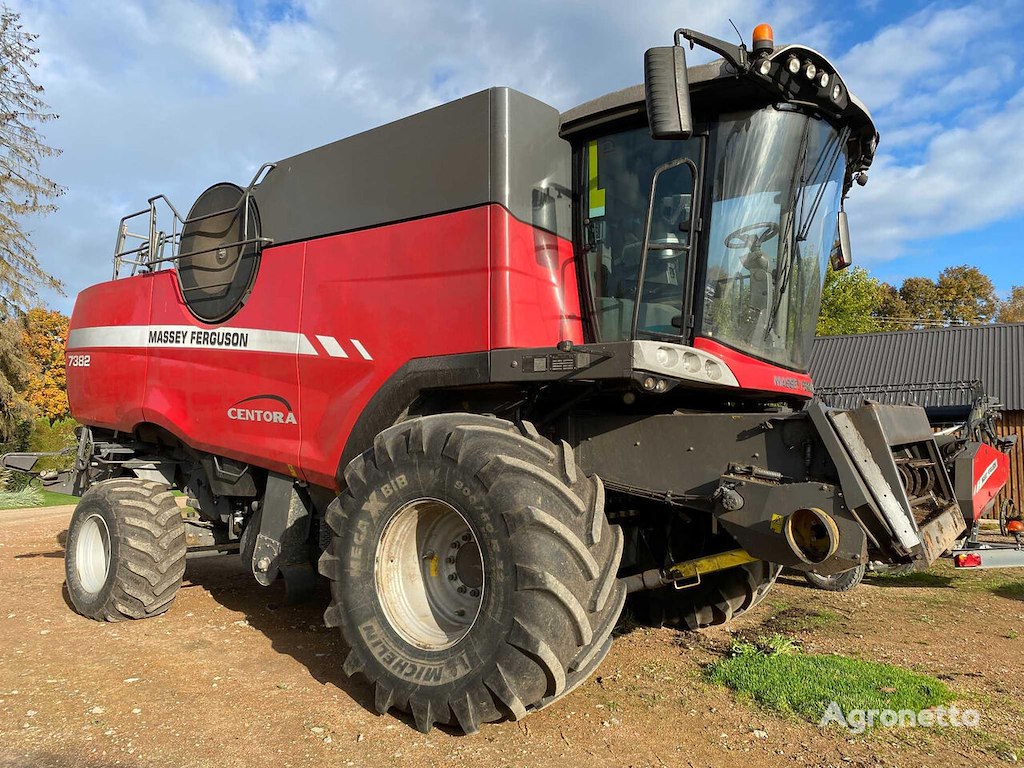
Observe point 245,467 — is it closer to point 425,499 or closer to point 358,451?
point 358,451

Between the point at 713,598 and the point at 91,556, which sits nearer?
the point at 713,598

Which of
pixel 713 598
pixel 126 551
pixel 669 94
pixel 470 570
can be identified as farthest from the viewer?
pixel 126 551

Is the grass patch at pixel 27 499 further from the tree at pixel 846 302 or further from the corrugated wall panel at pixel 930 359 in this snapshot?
the tree at pixel 846 302

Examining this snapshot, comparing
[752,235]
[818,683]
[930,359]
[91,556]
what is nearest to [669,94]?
[752,235]

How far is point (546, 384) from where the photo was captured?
3764 millimetres

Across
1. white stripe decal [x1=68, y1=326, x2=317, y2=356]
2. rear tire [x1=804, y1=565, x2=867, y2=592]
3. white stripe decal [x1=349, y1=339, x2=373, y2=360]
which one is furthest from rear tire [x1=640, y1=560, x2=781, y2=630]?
white stripe decal [x1=68, y1=326, x2=317, y2=356]

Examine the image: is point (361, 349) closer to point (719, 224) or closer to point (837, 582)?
point (719, 224)

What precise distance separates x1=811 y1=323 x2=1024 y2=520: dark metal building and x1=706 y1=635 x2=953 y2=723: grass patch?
1287 cm

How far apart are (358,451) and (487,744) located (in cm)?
178

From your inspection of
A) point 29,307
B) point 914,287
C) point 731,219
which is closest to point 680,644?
point 731,219

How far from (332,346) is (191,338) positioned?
1.69 m

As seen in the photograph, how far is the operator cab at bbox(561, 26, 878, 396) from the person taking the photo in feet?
12.2

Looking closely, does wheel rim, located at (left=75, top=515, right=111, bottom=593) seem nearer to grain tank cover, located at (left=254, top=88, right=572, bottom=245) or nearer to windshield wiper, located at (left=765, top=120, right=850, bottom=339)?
grain tank cover, located at (left=254, top=88, right=572, bottom=245)

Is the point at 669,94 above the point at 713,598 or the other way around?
above
